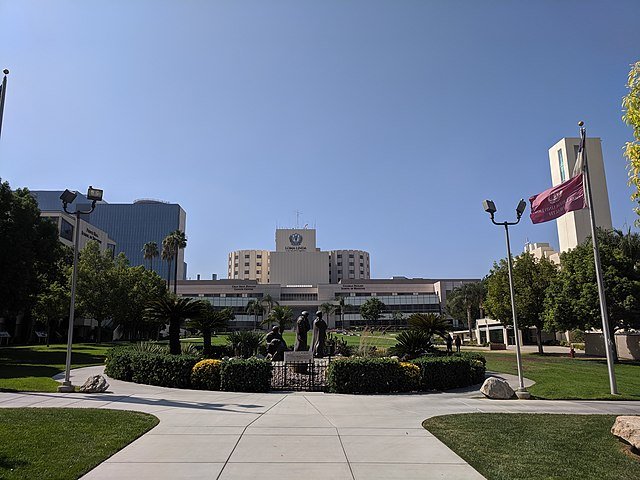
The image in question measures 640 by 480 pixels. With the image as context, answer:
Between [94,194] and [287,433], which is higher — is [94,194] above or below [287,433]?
above

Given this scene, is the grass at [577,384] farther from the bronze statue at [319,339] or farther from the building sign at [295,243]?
the building sign at [295,243]

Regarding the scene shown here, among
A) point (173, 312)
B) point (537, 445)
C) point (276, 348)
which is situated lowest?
point (537, 445)

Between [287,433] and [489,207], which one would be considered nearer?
[287,433]

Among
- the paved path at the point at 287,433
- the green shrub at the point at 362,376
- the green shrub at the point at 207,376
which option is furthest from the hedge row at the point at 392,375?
the green shrub at the point at 207,376

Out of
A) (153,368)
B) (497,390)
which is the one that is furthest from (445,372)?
(153,368)

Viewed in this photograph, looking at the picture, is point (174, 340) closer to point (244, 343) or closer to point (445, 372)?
point (244, 343)

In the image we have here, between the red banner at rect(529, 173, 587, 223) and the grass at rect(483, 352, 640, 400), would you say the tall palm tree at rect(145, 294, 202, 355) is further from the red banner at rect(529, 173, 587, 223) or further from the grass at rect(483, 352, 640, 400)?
the red banner at rect(529, 173, 587, 223)

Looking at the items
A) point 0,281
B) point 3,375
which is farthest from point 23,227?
point 3,375

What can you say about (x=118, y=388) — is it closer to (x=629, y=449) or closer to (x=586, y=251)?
(x=629, y=449)

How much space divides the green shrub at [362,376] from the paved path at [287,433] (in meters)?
0.76

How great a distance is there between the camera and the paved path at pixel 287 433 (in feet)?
24.9

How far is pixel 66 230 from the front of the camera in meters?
73.7

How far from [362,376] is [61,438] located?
405 inches

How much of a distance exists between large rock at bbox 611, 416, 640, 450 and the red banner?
9406mm
